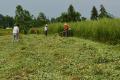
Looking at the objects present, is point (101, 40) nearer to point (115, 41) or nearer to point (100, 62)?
point (115, 41)

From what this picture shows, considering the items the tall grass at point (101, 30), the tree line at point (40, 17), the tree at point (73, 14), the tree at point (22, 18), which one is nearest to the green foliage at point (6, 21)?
the tree line at point (40, 17)

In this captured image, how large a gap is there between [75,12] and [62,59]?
218 feet

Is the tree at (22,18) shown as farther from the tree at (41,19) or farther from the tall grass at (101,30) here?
the tall grass at (101,30)

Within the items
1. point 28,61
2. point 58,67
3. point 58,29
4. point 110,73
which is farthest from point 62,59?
point 58,29

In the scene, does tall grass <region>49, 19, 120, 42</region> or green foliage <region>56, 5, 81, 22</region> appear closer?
tall grass <region>49, 19, 120, 42</region>

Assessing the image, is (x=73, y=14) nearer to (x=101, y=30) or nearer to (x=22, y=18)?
(x=22, y=18)

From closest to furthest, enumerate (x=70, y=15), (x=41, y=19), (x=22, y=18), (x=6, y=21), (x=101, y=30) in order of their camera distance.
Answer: (x=101, y=30) → (x=70, y=15) → (x=22, y=18) → (x=41, y=19) → (x=6, y=21)

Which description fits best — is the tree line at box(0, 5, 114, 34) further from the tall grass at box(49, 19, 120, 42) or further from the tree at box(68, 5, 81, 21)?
the tall grass at box(49, 19, 120, 42)

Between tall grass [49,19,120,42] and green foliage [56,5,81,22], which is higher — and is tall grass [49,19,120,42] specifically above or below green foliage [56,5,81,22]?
below

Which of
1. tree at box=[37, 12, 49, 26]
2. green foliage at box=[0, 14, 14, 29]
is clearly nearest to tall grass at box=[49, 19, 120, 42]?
tree at box=[37, 12, 49, 26]

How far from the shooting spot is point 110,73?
46.4 ft

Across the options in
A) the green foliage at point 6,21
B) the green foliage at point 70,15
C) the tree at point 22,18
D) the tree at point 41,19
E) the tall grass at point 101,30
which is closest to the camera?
the tall grass at point 101,30

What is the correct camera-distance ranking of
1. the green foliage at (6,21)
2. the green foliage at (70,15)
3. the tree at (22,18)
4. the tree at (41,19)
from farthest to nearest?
1. the green foliage at (6,21)
2. the tree at (41,19)
3. the tree at (22,18)
4. the green foliage at (70,15)

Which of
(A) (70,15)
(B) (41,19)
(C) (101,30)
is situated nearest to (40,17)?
(B) (41,19)
